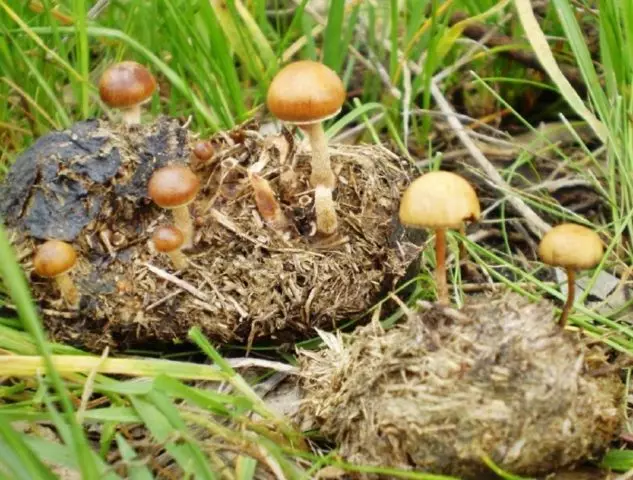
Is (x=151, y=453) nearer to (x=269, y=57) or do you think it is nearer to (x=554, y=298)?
(x=554, y=298)

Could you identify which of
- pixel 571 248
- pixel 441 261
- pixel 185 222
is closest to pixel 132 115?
pixel 185 222

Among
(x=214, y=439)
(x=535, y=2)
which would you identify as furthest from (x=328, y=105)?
(x=535, y=2)

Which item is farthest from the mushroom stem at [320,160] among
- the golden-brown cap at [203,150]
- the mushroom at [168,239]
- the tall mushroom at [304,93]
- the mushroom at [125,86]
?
the mushroom at [125,86]

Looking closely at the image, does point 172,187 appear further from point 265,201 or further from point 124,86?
point 124,86

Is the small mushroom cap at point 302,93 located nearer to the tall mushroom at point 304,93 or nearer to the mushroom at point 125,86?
the tall mushroom at point 304,93

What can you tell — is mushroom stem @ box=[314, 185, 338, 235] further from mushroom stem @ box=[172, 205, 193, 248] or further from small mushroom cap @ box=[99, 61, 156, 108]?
small mushroom cap @ box=[99, 61, 156, 108]

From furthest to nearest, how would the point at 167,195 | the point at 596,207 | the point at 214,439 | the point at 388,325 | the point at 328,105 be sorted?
the point at 596,207 → the point at 388,325 → the point at 167,195 → the point at 328,105 → the point at 214,439
